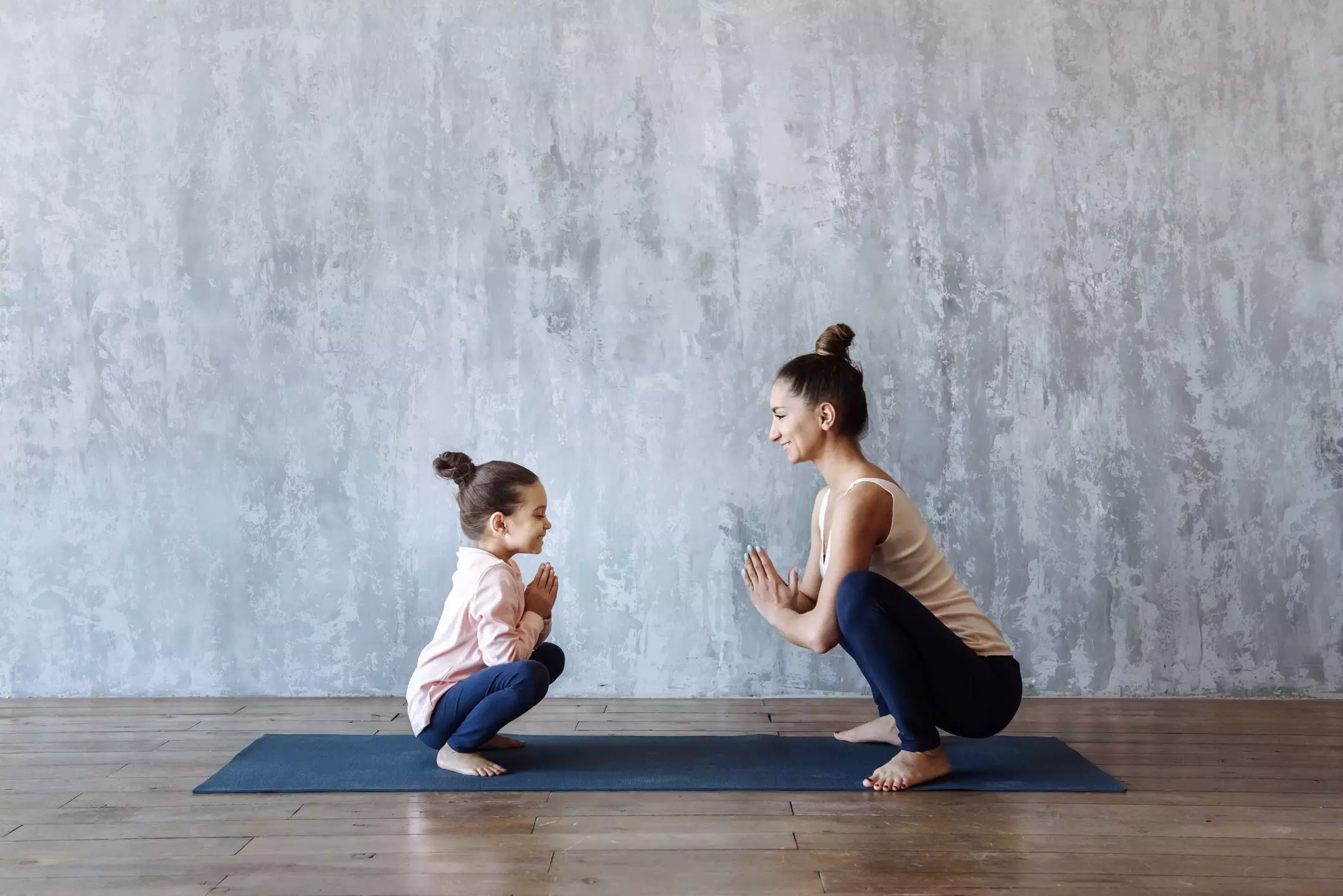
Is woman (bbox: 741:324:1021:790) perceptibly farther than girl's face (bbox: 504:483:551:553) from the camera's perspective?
No

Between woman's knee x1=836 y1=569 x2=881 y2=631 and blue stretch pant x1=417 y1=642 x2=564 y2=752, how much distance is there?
644mm

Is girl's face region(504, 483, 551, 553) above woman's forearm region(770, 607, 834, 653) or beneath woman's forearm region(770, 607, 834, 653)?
above

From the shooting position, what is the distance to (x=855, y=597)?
87.4 inches

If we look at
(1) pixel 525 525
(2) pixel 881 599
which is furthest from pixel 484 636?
(2) pixel 881 599

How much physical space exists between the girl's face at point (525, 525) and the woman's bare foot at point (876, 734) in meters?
0.92

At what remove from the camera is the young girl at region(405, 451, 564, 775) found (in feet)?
7.72

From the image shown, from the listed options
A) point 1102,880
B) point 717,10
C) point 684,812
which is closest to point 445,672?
point 684,812

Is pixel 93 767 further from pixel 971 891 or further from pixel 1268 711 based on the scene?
pixel 1268 711

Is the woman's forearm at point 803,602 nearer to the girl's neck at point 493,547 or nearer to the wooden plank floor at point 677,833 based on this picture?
the wooden plank floor at point 677,833

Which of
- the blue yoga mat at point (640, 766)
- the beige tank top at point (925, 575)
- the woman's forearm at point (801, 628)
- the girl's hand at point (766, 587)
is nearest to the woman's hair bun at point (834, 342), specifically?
the beige tank top at point (925, 575)

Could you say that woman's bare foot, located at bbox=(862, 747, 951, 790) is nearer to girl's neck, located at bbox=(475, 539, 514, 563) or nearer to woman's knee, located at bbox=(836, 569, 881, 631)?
woman's knee, located at bbox=(836, 569, 881, 631)

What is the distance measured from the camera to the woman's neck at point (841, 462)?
2426 millimetres

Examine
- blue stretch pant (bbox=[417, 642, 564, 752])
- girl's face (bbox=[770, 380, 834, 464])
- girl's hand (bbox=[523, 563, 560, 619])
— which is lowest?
blue stretch pant (bbox=[417, 642, 564, 752])

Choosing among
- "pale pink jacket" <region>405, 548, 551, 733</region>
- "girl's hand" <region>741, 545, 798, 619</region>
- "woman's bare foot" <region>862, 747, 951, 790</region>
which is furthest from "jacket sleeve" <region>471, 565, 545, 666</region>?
"woman's bare foot" <region>862, 747, 951, 790</region>
